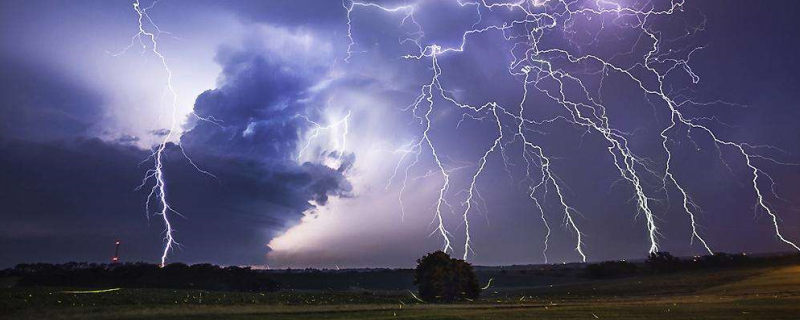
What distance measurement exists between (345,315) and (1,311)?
13493 mm

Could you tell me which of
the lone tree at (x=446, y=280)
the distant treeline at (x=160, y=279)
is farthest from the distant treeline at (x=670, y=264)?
the distant treeline at (x=160, y=279)

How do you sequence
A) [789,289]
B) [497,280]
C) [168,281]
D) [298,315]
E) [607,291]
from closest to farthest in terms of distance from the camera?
1. [298,315]
2. [789,289]
3. [607,291]
4. [168,281]
5. [497,280]

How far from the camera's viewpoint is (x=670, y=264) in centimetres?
5984

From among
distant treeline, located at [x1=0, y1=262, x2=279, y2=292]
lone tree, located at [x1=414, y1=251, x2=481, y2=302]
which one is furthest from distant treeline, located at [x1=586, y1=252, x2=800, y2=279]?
distant treeline, located at [x1=0, y1=262, x2=279, y2=292]

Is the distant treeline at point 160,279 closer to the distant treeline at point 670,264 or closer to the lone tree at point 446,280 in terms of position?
the lone tree at point 446,280

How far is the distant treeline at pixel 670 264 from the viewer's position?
2242 inches

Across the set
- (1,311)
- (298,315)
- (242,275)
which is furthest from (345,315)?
(242,275)

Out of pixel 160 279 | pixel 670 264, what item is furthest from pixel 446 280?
pixel 670 264

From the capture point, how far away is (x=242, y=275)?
50.2 metres

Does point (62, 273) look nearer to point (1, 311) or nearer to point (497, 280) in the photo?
point (1, 311)

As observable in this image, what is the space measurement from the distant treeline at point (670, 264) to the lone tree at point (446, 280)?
33507 millimetres

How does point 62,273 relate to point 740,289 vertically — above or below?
above

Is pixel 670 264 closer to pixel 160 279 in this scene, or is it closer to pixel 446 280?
pixel 446 280

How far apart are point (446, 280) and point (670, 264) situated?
129 ft
